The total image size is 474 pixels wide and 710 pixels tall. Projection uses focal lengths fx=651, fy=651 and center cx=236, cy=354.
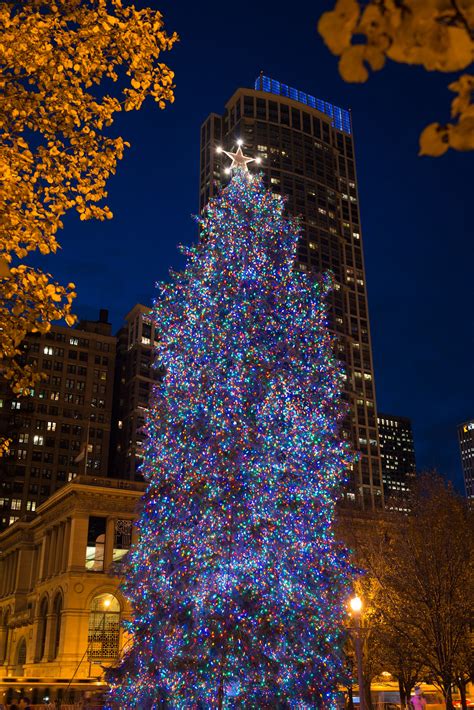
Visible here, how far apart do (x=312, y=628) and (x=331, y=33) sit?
15339 mm

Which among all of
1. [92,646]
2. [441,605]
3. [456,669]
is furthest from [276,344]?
[92,646]

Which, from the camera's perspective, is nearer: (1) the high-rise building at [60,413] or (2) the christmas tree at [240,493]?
(2) the christmas tree at [240,493]

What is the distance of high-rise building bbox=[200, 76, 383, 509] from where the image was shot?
128 m

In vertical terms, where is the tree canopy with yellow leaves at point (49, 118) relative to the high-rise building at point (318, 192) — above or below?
below

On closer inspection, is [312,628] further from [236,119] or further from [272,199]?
[236,119]

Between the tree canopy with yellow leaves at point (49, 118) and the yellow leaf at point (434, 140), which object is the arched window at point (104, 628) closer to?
the tree canopy with yellow leaves at point (49, 118)

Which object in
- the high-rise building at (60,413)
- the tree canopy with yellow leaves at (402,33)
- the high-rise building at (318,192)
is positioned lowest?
the tree canopy with yellow leaves at (402,33)

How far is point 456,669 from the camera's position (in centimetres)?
2773

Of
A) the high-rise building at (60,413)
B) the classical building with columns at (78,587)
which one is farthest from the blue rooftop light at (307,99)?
the classical building with columns at (78,587)

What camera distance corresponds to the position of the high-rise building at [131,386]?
124625mm

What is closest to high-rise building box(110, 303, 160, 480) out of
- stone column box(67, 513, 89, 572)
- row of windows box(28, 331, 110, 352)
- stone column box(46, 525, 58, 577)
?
row of windows box(28, 331, 110, 352)

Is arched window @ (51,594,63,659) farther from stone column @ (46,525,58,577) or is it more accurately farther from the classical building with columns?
stone column @ (46,525,58,577)

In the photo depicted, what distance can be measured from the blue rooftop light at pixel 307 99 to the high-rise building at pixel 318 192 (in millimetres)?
444

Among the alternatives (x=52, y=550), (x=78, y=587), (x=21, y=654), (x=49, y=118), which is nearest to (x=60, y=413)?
(x=21, y=654)
